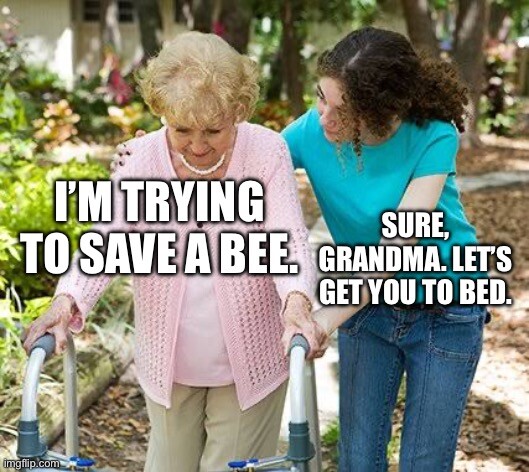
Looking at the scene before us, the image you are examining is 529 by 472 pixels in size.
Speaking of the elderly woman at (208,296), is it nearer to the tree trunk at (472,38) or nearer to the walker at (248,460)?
the walker at (248,460)

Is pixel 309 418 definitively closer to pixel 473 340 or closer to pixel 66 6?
pixel 473 340

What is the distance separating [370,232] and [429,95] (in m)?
0.42

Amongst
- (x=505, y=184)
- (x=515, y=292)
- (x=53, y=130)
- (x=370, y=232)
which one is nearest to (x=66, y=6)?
(x=53, y=130)

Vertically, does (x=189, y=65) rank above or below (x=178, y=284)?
above

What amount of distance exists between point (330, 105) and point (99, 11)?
23473mm

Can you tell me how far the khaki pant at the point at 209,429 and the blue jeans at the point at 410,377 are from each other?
371 millimetres

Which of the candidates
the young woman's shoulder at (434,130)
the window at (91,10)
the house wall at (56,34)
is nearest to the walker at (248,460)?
the young woman's shoulder at (434,130)

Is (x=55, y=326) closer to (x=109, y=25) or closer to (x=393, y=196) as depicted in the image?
(x=393, y=196)

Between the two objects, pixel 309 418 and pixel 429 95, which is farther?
pixel 429 95

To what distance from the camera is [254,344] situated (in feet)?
8.73

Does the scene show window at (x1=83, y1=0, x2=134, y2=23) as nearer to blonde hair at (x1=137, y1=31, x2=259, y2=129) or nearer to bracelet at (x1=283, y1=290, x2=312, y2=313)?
blonde hair at (x1=137, y1=31, x2=259, y2=129)

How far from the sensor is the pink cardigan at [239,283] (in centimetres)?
258

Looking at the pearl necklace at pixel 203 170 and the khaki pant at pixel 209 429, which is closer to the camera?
the pearl necklace at pixel 203 170
